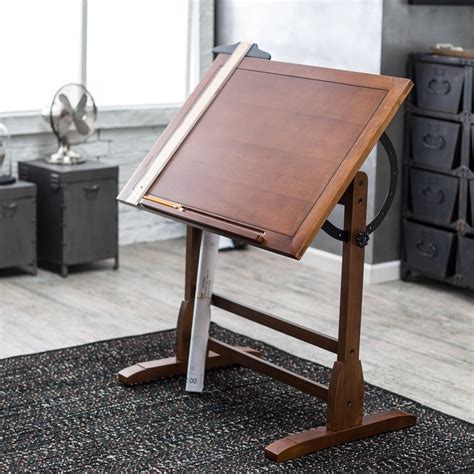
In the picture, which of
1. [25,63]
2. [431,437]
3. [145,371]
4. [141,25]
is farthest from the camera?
[141,25]

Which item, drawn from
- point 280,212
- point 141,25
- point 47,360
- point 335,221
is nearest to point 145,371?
point 47,360

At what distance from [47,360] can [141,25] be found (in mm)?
2646

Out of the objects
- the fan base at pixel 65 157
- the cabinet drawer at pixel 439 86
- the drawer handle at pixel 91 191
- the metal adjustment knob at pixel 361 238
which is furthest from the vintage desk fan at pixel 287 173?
the fan base at pixel 65 157

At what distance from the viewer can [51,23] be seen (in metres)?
5.64

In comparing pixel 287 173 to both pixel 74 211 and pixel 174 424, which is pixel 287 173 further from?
pixel 74 211

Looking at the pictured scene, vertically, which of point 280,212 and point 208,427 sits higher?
point 280,212

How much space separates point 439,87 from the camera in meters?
5.10

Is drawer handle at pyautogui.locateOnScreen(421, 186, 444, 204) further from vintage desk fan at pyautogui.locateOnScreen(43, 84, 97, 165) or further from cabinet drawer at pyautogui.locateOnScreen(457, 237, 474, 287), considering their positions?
vintage desk fan at pyautogui.locateOnScreen(43, 84, 97, 165)

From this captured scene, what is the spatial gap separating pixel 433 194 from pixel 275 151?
6.95ft

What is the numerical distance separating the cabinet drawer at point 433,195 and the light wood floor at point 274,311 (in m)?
0.39

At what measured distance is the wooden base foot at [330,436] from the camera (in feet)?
10.5

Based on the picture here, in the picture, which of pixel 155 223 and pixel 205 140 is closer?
pixel 205 140

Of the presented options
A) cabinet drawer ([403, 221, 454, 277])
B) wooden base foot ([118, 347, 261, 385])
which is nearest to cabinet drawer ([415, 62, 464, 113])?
cabinet drawer ([403, 221, 454, 277])

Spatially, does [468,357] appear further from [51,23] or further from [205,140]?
[51,23]
